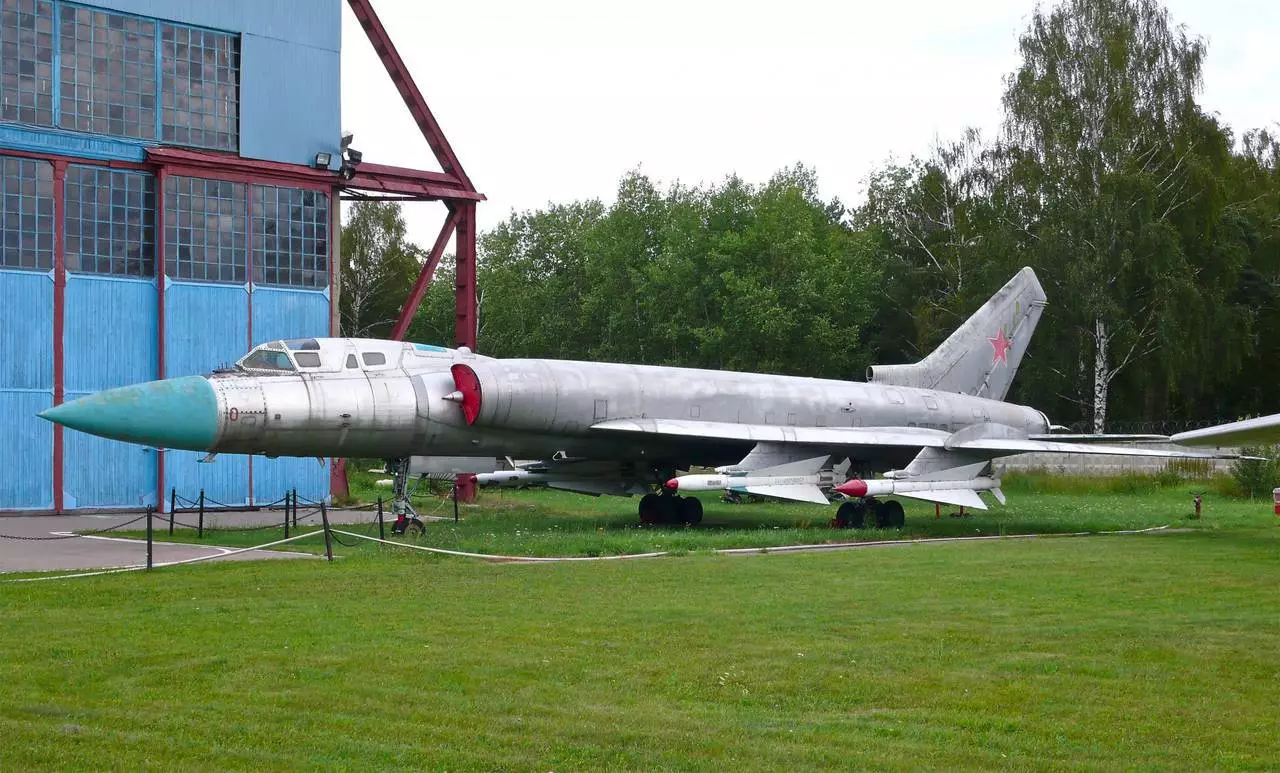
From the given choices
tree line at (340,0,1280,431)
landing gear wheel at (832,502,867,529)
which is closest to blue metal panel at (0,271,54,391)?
landing gear wheel at (832,502,867,529)

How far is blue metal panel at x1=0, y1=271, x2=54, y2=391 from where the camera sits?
24.1 meters

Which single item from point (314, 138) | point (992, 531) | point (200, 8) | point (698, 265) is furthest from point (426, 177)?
point (698, 265)

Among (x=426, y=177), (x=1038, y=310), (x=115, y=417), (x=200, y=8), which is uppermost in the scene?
(x=200, y=8)

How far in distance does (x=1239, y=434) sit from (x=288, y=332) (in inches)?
773

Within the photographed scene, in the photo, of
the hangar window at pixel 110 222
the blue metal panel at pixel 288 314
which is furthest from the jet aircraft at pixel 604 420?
the hangar window at pixel 110 222

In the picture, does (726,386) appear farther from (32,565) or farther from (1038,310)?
(32,565)

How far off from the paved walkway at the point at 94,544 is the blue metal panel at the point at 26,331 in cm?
258

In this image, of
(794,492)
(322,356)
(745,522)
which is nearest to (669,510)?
(745,522)

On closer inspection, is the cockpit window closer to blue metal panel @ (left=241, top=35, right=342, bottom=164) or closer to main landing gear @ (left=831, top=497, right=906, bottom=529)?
main landing gear @ (left=831, top=497, right=906, bottom=529)

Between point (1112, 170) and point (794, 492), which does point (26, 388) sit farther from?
point (1112, 170)

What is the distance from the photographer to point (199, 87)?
26.3 m

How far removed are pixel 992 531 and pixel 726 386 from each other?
15.6ft

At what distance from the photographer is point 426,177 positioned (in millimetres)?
29328

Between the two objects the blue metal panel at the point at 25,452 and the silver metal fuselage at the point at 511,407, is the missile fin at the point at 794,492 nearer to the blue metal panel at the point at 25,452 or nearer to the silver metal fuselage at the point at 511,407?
the silver metal fuselage at the point at 511,407
